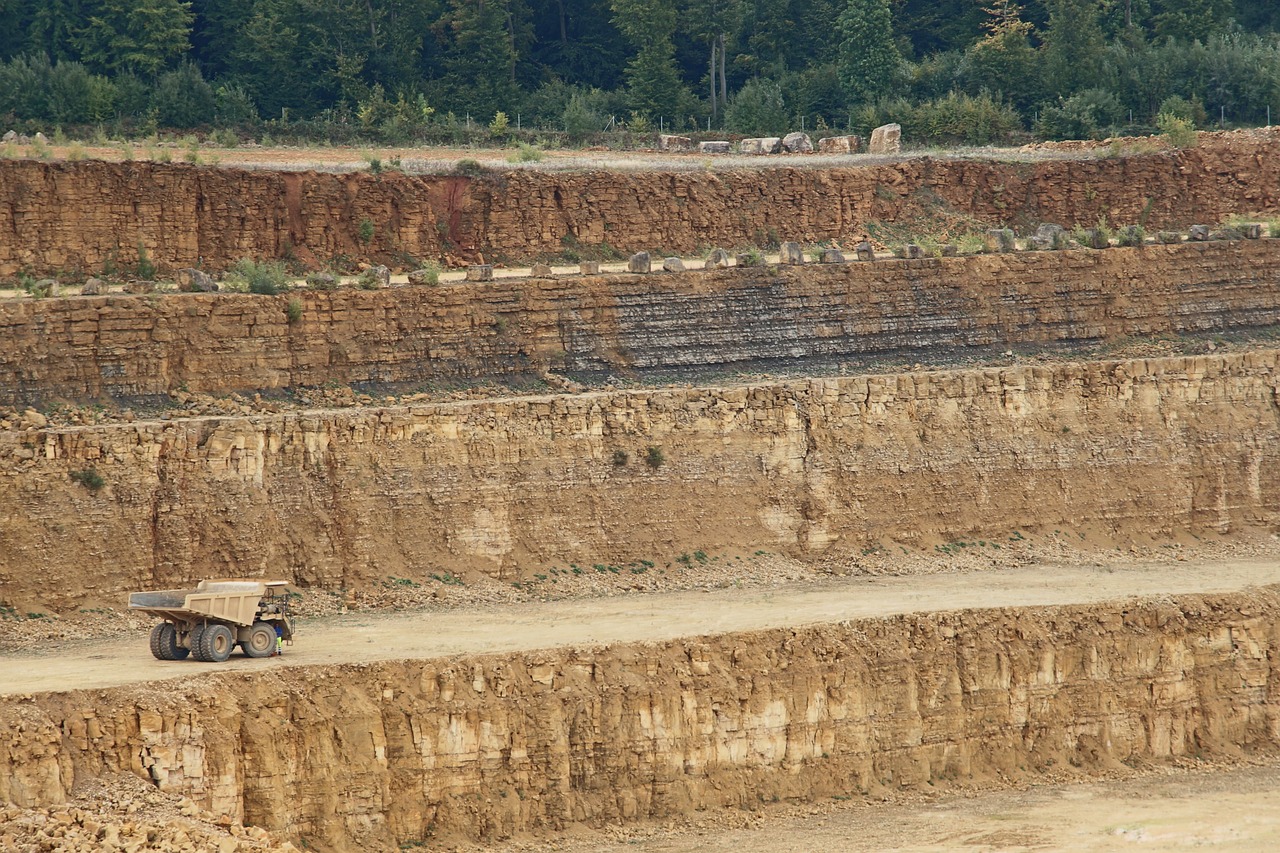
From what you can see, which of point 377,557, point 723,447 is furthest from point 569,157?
point 377,557

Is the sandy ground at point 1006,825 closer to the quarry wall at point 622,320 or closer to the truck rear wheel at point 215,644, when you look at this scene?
the truck rear wheel at point 215,644

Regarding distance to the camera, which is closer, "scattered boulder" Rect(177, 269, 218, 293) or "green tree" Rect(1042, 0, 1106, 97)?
"scattered boulder" Rect(177, 269, 218, 293)

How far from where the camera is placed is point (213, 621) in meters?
30.6

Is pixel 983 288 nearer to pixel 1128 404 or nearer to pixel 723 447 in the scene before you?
pixel 1128 404

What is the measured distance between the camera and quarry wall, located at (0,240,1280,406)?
37406mm

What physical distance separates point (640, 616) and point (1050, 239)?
18.0 m

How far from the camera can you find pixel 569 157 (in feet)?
174

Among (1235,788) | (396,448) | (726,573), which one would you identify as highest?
(396,448)

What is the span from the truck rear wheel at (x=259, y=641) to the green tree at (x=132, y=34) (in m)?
30.9

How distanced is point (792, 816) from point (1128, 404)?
582 inches

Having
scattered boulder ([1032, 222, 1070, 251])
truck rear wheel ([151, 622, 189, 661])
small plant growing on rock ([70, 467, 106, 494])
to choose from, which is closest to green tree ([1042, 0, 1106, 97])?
scattered boulder ([1032, 222, 1070, 251])

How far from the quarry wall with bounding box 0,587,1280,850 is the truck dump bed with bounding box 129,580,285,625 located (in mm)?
1670

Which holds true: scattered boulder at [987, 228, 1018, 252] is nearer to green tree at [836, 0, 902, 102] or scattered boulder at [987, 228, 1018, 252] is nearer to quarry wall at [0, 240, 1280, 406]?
quarry wall at [0, 240, 1280, 406]

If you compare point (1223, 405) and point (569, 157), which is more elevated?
point (569, 157)
